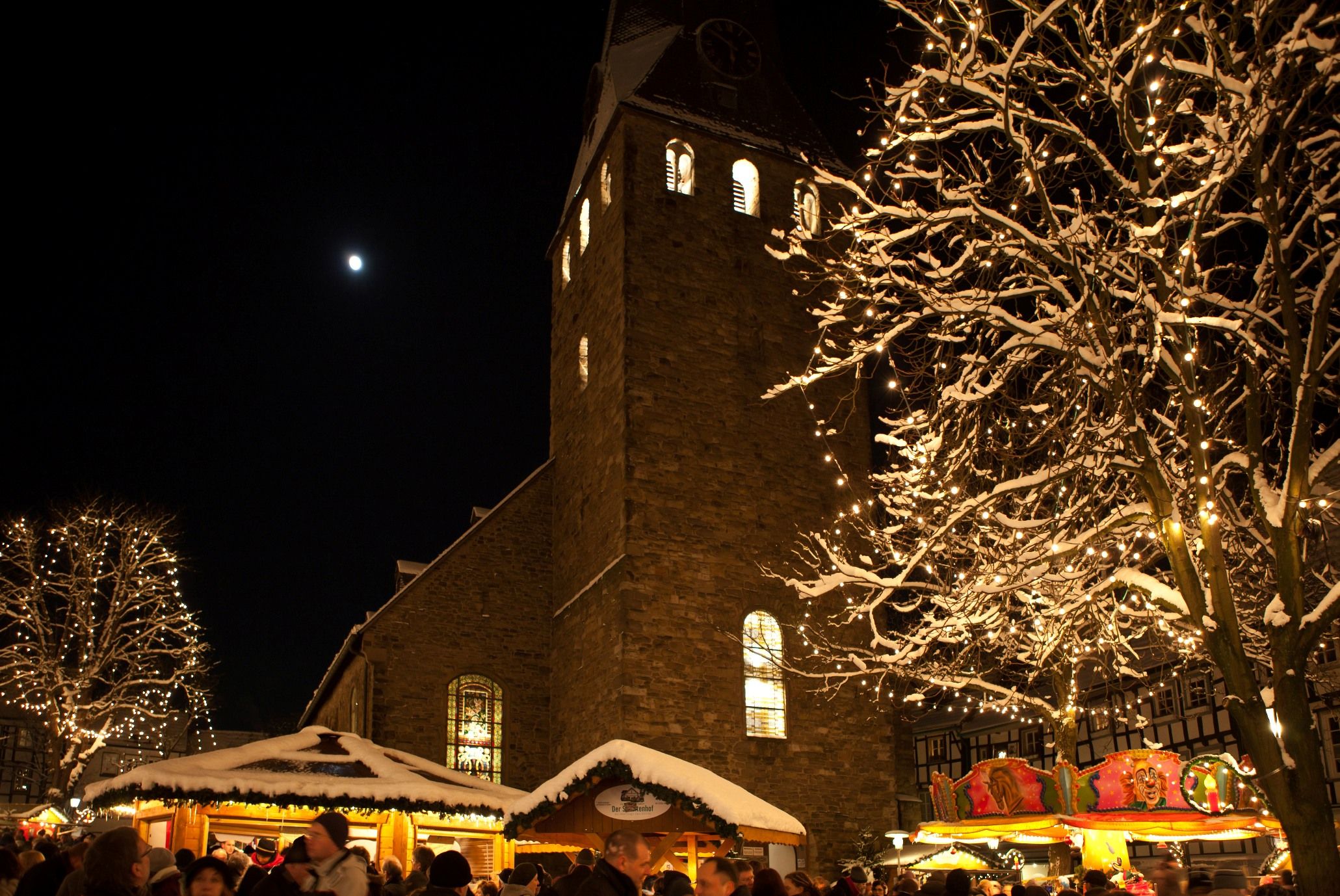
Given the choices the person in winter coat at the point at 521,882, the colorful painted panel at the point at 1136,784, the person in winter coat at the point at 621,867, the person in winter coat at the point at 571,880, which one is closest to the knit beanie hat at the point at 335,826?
the person in winter coat at the point at 621,867

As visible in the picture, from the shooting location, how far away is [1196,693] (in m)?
25.0

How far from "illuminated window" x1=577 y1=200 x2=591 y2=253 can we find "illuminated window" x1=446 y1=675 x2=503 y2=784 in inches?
370

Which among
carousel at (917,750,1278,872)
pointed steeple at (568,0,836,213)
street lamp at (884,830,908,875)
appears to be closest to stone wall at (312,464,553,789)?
street lamp at (884,830,908,875)

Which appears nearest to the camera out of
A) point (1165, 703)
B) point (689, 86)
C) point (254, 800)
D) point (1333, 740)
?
point (254, 800)

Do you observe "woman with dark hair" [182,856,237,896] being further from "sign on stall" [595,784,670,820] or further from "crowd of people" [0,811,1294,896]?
"sign on stall" [595,784,670,820]

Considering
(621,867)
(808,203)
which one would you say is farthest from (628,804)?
(808,203)

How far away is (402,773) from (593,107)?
55.7 ft

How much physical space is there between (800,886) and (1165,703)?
22.3 meters

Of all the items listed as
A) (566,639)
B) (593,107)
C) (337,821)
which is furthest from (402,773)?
(593,107)

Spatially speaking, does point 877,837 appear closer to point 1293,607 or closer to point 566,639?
point 566,639

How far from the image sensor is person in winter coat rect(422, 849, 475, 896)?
5441mm

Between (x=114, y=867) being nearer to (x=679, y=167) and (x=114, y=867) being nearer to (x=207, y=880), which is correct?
(x=207, y=880)

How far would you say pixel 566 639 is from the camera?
2283 centimetres

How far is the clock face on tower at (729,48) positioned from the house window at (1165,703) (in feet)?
54.2
